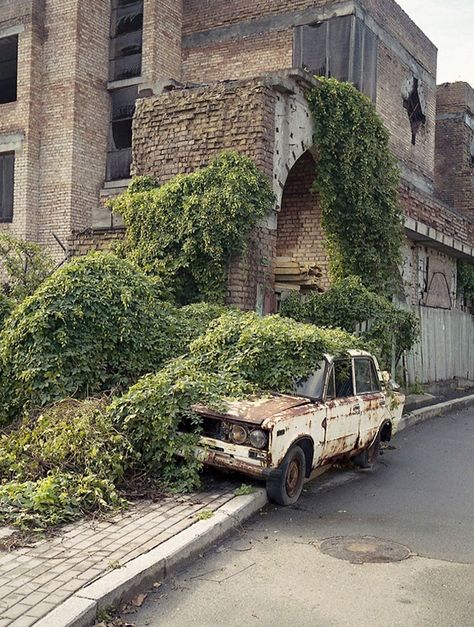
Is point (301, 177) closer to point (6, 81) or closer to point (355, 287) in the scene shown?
point (355, 287)

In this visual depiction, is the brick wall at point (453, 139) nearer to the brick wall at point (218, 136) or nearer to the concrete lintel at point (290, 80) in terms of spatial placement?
the concrete lintel at point (290, 80)

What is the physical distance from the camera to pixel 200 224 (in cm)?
1212

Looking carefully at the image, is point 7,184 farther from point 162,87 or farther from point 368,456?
point 368,456

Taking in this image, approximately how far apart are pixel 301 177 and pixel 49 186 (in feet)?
34.6

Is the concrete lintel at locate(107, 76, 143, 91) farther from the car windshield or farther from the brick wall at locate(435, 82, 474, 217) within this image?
the car windshield

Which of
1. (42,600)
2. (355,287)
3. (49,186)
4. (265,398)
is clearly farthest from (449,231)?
(42,600)

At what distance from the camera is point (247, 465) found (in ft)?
23.3

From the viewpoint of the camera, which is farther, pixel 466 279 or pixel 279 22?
pixel 466 279

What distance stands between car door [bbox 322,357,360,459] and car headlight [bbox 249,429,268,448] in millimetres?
1204

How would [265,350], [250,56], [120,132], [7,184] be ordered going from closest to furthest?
[265,350] → [250,56] → [7,184] → [120,132]

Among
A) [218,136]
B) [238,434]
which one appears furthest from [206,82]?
[238,434]

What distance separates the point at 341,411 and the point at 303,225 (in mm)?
8384

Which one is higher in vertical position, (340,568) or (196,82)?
(196,82)

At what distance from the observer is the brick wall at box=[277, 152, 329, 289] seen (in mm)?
15805
